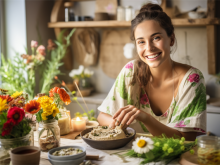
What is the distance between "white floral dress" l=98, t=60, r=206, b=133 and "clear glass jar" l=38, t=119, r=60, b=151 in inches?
23.1

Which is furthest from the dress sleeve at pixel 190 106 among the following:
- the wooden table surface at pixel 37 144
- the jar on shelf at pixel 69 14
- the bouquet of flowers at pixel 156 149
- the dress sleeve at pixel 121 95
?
the jar on shelf at pixel 69 14

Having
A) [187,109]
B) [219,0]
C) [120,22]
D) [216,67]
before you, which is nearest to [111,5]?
[120,22]

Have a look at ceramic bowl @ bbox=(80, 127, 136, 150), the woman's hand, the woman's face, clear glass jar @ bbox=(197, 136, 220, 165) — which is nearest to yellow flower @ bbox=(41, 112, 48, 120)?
ceramic bowl @ bbox=(80, 127, 136, 150)

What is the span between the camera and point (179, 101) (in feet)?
5.09

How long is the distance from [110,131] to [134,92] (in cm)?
59

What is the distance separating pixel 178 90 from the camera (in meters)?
1.62

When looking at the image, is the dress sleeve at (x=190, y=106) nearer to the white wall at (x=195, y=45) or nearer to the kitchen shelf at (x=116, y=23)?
the kitchen shelf at (x=116, y=23)

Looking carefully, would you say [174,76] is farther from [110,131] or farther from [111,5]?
[111,5]

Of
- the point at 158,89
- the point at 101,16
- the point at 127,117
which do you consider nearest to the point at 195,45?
the point at 101,16

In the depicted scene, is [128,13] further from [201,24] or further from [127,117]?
[127,117]

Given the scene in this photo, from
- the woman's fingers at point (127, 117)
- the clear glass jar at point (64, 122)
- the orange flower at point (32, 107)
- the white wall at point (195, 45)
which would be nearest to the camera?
the orange flower at point (32, 107)

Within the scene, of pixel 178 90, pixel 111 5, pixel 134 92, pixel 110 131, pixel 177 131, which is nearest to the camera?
pixel 110 131

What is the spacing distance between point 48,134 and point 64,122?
22 centimetres

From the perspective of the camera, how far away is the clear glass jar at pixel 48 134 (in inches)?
43.1
